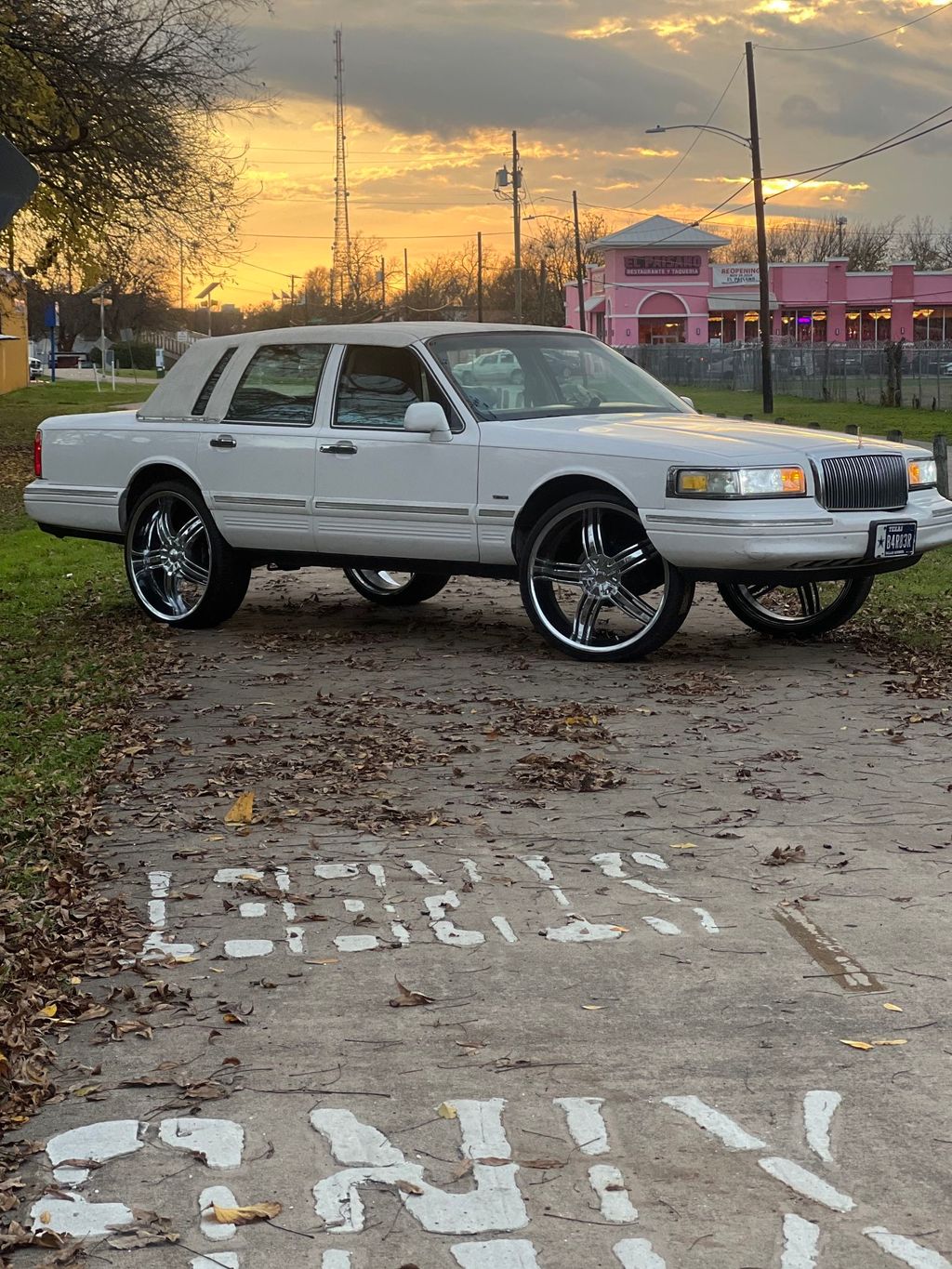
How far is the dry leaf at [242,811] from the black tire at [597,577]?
123 inches

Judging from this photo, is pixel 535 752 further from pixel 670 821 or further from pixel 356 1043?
pixel 356 1043

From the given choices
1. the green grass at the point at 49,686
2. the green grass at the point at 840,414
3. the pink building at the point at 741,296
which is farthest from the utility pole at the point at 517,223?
the green grass at the point at 49,686

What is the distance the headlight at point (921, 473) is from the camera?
30.5ft

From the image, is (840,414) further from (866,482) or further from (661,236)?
(661,236)

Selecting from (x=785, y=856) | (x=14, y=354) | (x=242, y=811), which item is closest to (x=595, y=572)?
(x=242, y=811)

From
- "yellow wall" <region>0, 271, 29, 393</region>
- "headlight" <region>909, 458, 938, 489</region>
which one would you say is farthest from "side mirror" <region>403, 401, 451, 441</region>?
"yellow wall" <region>0, 271, 29, 393</region>

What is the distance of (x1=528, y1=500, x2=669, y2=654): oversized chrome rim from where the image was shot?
9.17 m

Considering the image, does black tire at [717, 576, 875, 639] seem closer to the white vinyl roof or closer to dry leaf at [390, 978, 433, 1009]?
the white vinyl roof

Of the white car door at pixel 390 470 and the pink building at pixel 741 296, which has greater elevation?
the pink building at pixel 741 296

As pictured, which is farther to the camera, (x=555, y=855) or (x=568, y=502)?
(x=568, y=502)

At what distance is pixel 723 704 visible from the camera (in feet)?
27.2

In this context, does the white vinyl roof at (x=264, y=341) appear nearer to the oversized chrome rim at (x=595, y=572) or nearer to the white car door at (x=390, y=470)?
the white car door at (x=390, y=470)

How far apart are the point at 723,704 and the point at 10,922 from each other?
13.7 ft

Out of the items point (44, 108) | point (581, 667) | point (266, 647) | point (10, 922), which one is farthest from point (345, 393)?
point (44, 108)
